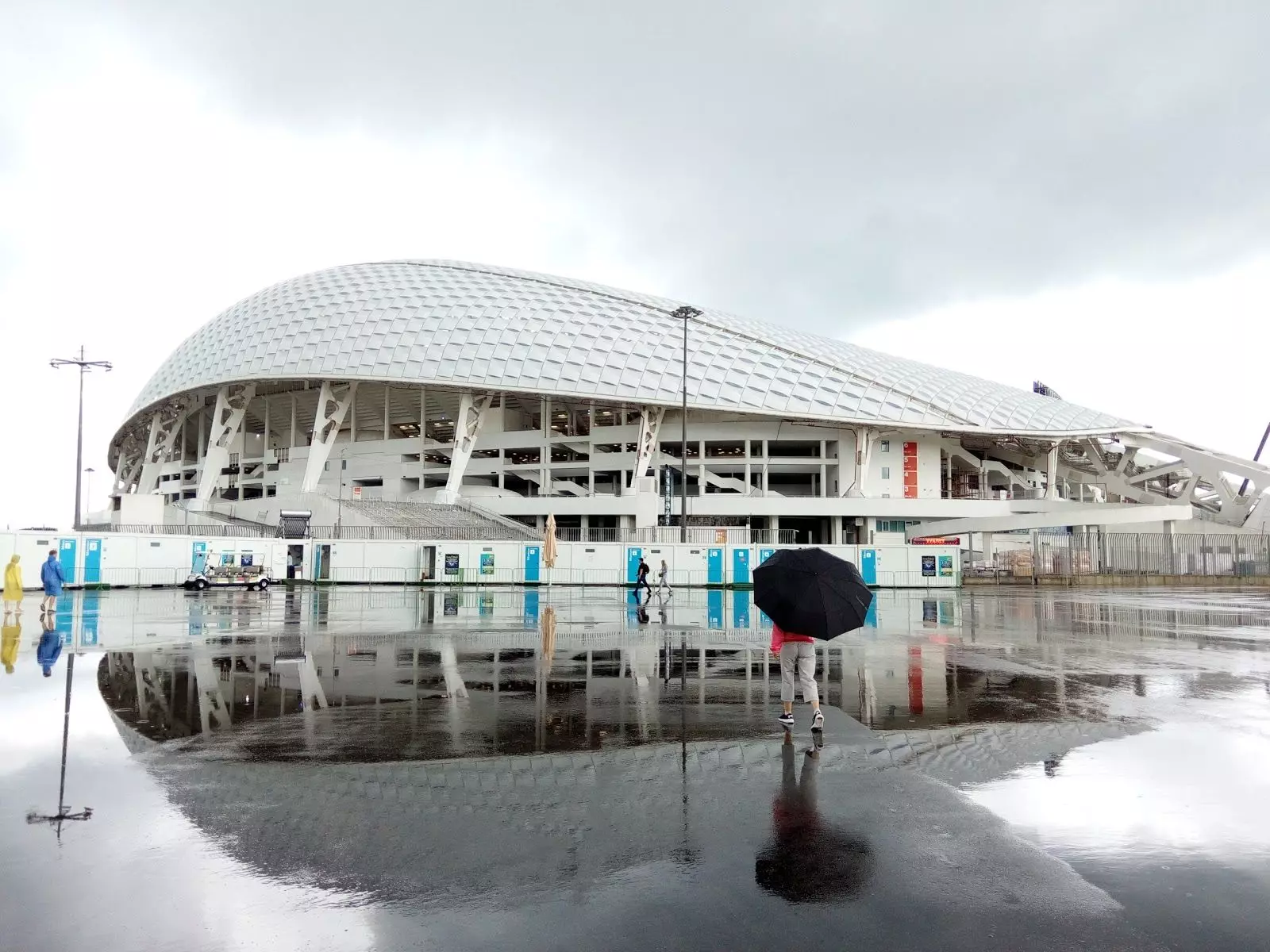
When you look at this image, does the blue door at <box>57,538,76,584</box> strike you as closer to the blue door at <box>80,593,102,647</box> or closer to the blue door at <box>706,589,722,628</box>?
the blue door at <box>80,593,102,647</box>

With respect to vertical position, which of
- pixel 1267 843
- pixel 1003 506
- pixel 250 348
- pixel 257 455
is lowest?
pixel 1267 843

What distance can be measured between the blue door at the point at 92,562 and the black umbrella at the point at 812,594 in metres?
29.9

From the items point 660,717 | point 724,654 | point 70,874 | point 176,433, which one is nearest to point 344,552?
point 724,654

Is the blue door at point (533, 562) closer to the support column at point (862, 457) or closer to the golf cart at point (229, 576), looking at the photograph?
the golf cart at point (229, 576)

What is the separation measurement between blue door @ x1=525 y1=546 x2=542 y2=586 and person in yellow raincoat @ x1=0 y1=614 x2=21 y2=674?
67.2 ft

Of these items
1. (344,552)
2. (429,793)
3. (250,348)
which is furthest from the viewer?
(250,348)

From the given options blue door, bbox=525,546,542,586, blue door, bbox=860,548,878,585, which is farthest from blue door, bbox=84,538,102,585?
blue door, bbox=860,548,878,585

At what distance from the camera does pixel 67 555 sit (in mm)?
29688

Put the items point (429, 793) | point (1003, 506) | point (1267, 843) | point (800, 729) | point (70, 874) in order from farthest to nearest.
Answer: point (1003, 506)
point (800, 729)
point (429, 793)
point (1267, 843)
point (70, 874)

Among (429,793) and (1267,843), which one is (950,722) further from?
(429,793)

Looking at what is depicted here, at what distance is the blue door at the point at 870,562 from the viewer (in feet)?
118

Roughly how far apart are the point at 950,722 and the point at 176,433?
81.4m

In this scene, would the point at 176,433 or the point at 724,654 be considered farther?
the point at 176,433

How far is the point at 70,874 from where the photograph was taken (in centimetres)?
416
